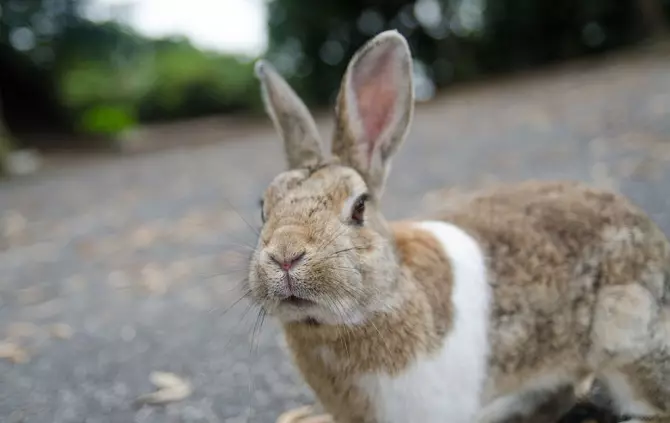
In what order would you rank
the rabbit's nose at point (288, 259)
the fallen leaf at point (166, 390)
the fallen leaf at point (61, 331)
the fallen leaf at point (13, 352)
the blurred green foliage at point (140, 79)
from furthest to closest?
the blurred green foliage at point (140, 79)
the fallen leaf at point (61, 331)
the fallen leaf at point (13, 352)
the fallen leaf at point (166, 390)
the rabbit's nose at point (288, 259)

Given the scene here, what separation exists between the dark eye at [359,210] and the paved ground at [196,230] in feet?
1.74

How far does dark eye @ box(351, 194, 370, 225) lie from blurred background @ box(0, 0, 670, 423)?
0.50 meters

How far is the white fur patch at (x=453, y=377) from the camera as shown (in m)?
2.41

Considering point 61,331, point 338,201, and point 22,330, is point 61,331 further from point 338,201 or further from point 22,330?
point 338,201

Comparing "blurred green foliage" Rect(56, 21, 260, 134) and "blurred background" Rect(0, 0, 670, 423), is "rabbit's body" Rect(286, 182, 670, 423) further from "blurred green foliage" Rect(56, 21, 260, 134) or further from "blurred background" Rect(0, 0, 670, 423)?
"blurred green foliage" Rect(56, 21, 260, 134)

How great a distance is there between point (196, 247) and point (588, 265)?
→ 420cm

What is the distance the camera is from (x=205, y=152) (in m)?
11.8

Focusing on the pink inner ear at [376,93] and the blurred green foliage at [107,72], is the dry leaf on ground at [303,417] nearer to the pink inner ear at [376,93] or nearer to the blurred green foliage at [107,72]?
the pink inner ear at [376,93]

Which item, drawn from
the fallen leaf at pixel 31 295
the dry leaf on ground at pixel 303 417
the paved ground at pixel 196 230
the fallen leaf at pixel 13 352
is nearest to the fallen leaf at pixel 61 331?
the paved ground at pixel 196 230

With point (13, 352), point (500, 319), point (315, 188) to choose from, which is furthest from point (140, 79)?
point (500, 319)

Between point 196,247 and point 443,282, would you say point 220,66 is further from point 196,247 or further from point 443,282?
point 443,282

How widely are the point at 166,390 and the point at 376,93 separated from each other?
1.66m

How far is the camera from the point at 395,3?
48.4 feet

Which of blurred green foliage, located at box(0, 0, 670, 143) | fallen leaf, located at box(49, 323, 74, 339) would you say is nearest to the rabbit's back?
fallen leaf, located at box(49, 323, 74, 339)
